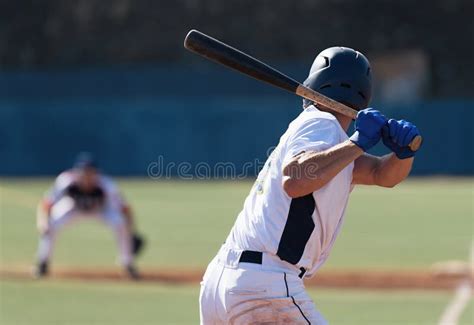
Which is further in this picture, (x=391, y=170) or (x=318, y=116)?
(x=391, y=170)

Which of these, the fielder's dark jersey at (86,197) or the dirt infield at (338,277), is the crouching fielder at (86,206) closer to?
the fielder's dark jersey at (86,197)

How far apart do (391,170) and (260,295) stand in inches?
40.8

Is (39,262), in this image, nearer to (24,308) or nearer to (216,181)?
(24,308)

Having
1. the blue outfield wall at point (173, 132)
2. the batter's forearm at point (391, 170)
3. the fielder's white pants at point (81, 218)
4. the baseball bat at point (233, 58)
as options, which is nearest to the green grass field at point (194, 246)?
the fielder's white pants at point (81, 218)

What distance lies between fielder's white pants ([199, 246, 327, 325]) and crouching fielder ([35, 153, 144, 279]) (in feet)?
27.0

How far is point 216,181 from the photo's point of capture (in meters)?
28.6

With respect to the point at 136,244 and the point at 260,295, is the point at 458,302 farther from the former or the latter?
the point at 260,295

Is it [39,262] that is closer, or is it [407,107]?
[39,262]

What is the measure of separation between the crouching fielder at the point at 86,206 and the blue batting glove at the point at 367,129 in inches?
332

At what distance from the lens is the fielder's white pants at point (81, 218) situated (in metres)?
12.8

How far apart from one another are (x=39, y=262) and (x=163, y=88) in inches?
862

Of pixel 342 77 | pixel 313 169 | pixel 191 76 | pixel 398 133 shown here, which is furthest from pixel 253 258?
pixel 191 76

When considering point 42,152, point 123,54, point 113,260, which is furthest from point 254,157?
point 113,260

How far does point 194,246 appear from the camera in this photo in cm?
1531
